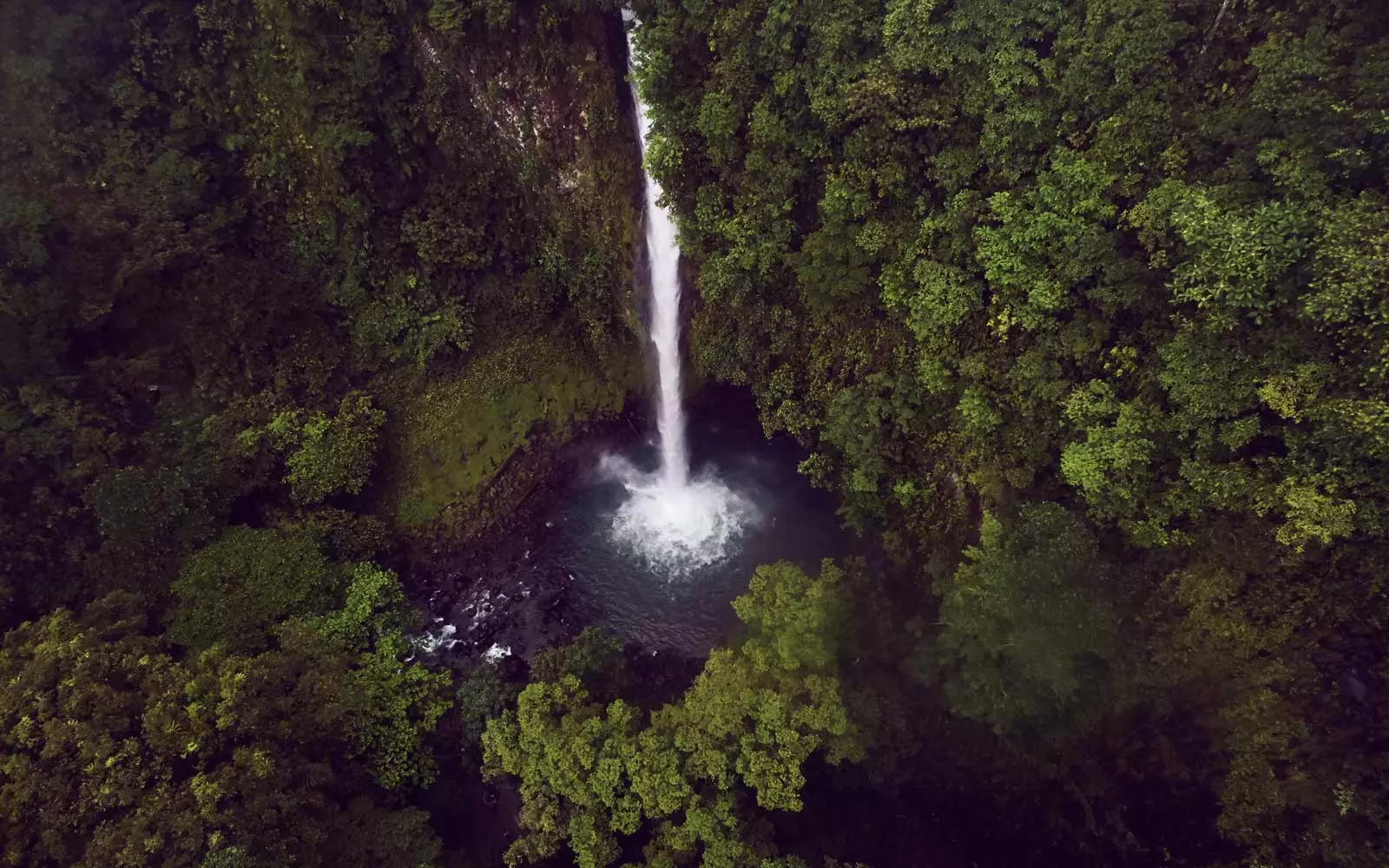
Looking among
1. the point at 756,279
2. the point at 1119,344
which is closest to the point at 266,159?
the point at 756,279

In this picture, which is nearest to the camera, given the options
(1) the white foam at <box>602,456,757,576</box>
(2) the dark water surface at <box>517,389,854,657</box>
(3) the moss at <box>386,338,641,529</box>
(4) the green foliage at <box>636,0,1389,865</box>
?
(4) the green foliage at <box>636,0,1389,865</box>

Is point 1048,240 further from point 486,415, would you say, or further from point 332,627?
point 332,627

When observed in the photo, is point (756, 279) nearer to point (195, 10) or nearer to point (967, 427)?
point (967, 427)

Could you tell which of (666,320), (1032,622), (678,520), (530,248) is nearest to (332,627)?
(678,520)

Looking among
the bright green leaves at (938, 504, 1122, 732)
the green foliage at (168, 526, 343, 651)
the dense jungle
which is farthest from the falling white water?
the green foliage at (168, 526, 343, 651)

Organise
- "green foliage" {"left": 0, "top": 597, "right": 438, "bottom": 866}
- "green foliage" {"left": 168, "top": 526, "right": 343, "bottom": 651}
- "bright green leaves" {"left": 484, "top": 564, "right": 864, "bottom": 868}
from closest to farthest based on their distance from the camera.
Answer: "green foliage" {"left": 0, "top": 597, "right": 438, "bottom": 866} → "bright green leaves" {"left": 484, "top": 564, "right": 864, "bottom": 868} → "green foliage" {"left": 168, "top": 526, "right": 343, "bottom": 651}

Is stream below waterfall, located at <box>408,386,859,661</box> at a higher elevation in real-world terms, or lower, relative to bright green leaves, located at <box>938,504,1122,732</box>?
lower

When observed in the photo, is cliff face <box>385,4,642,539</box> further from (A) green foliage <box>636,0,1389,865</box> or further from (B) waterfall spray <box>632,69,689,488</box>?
(A) green foliage <box>636,0,1389,865</box>
